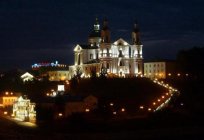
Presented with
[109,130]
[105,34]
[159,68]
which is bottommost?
[109,130]

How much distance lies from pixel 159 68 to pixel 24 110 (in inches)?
1298

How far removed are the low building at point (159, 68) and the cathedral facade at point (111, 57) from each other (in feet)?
12.9

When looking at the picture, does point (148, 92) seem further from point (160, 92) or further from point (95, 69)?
point (95, 69)

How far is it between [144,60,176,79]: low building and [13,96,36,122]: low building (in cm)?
2954

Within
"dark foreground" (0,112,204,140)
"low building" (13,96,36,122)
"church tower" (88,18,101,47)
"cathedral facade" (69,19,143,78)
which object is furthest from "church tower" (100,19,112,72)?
"dark foreground" (0,112,204,140)

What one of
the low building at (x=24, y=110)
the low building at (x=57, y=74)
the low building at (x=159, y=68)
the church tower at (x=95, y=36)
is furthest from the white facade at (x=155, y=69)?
the low building at (x=24, y=110)

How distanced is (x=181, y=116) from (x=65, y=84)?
20.7 m

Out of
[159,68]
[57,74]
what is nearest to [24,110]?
[159,68]

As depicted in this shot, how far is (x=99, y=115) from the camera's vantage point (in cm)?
5338

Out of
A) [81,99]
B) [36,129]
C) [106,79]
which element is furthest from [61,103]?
[106,79]

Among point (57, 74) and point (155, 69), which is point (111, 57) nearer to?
point (155, 69)

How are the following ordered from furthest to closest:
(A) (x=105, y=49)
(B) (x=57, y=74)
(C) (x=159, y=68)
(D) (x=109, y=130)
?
(B) (x=57, y=74) → (C) (x=159, y=68) → (A) (x=105, y=49) → (D) (x=109, y=130)

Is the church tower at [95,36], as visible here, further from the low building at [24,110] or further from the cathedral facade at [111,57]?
the low building at [24,110]

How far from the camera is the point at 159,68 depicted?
283 ft
